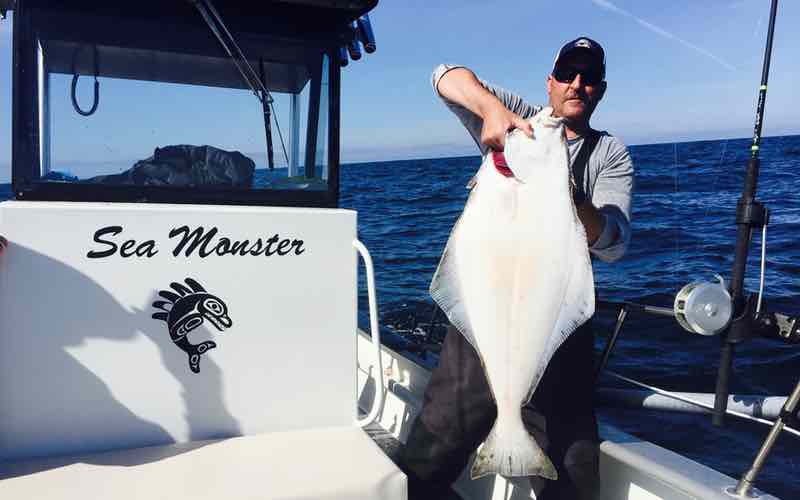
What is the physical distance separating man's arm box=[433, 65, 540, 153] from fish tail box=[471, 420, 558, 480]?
859 mm

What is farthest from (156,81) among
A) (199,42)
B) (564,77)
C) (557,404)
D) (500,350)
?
(557,404)

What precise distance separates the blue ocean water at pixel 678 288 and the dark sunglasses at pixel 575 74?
151 centimetres

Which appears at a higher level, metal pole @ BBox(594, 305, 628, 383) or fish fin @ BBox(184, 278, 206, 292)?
fish fin @ BBox(184, 278, 206, 292)

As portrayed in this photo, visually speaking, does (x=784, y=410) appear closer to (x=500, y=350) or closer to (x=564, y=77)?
(x=500, y=350)

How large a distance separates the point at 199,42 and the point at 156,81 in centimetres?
25

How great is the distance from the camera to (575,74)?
7.25 ft

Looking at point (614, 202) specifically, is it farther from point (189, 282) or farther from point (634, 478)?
point (189, 282)

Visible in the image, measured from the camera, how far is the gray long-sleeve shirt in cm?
217

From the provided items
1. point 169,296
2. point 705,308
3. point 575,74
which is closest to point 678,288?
point 705,308

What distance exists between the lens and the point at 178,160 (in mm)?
2551

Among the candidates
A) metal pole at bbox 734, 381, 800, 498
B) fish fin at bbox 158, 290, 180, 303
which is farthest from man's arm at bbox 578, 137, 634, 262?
fish fin at bbox 158, 290, 180, 303

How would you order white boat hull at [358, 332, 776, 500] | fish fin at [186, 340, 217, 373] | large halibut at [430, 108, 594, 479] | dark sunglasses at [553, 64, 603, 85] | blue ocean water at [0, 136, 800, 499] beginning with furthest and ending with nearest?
1. blue ocean water at [0, 136, 800, 499]
2. fish fin at [186, 340, 217, 373]
3. dark sunglasses at [553, 64, 603, 85]
4. white boat hull at [358, 332, 776, 500]
5. large halibut at [430, 108, 594, 479]

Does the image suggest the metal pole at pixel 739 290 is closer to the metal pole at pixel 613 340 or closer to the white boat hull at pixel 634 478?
the white boat hull at pixel 634 478

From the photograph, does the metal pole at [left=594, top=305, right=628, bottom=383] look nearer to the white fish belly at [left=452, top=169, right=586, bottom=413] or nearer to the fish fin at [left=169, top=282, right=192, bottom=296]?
the white fish belly at [left=452, top=169, right=586, bottom=413]
